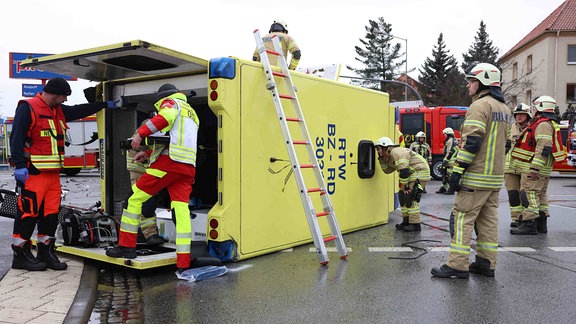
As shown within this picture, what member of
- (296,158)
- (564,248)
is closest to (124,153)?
(296,158)

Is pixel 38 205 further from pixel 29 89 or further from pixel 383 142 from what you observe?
pixel 29 89

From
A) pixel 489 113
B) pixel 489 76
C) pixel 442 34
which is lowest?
pixel 489 113

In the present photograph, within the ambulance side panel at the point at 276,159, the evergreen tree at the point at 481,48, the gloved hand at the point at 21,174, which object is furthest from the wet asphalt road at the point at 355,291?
the evergreen tree at the point at 481,48

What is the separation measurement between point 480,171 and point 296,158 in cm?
184

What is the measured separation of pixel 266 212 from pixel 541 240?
13.0 feet

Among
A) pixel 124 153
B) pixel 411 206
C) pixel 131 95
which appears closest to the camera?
pixel 131 95

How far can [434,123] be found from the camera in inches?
768

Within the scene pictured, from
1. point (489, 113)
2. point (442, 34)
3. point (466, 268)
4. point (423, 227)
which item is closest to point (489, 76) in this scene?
point (489, 113)

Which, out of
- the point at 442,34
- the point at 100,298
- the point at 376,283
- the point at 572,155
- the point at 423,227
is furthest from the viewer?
the point at 442,34

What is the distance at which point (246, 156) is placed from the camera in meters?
5.61

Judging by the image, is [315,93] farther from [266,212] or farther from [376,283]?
[376,283]

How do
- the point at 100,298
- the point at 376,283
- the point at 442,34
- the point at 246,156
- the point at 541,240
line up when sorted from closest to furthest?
the point at 100,298, the point at 376,283, the point at 246,156, the point at 541,240, the point at 442,34

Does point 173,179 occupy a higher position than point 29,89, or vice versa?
point 29,89

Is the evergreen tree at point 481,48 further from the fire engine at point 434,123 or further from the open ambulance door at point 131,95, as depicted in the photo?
the open ambulance door at point 131,95
